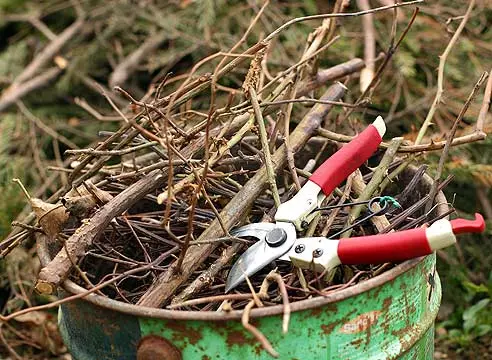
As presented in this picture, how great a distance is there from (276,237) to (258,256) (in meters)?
0.04

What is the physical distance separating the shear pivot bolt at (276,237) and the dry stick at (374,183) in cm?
13

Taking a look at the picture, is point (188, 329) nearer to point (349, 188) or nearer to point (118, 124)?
point (349, 188)

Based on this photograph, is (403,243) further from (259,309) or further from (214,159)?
(214,159)

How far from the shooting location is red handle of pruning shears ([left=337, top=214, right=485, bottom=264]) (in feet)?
3.48

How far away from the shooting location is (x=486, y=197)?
2252mm

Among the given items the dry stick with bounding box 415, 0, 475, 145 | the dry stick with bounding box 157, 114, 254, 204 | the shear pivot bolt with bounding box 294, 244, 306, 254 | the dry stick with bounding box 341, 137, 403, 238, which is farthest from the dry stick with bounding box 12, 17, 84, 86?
the shear pivot bolt with bounding box 294, 244, 306, 254

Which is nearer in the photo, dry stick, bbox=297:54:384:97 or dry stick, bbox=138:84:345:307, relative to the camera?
dry stick, bbox=138:84:345:307

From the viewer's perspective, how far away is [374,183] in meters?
1.34

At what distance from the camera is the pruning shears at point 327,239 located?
3.50 ft

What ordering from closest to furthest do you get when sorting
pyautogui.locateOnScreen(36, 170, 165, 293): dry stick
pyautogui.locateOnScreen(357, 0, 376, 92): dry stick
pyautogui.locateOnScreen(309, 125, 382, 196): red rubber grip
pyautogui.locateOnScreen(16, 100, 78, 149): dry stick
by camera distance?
pyautogui.locateOnScreen(36, 170, 165, 293): dry stick < pyautogui.locateOnScreen(309, 125, 382, 196): red rubber grip < pyautogui.locateOnScreen(357, 0, 376, 92): dry stick < pyautogui.locateOnScreen(16, 100, 78, 149): dry stick

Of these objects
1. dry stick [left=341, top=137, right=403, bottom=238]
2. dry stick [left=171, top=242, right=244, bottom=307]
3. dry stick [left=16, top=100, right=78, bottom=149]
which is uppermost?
dry stick [left=171, top=242, right=244, bottom=307]

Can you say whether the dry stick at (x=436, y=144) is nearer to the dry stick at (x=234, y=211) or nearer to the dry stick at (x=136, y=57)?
the dry stick at (x=234, y=211)

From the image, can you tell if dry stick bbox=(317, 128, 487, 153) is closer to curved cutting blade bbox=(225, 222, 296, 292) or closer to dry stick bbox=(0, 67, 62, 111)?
curved cutting blade bbox=(225, 222, 296, 292)

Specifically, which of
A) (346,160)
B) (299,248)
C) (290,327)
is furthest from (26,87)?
(290,327)
